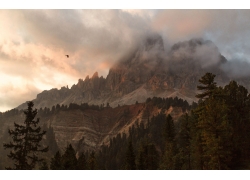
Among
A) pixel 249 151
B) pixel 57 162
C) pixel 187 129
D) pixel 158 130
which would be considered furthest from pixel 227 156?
pixel 158 130

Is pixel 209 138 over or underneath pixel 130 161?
over

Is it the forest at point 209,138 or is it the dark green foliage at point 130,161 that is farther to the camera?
the dark green foliage at point 130,161

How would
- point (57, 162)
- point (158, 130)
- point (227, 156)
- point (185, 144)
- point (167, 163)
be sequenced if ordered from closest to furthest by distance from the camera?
point (227, 156)
point (57, 162)
point (185, 144)
point (167, 163)
point (158, 130)

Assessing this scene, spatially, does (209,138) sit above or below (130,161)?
above

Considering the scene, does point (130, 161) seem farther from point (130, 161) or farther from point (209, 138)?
point (209, 138)

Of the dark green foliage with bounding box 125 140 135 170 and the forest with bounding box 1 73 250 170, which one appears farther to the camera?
the dark green foliage with bounding box 125 140 135 170

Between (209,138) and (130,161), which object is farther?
(130,161)

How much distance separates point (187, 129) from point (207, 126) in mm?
20127

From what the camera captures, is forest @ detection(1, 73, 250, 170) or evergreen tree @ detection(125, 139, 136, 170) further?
evergreen tree @ detection(125, 139, 136, 170)

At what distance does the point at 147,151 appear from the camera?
65.6m

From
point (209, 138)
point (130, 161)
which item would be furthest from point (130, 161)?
point (209, 138)

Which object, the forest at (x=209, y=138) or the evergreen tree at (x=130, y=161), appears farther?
the evergreen tree at (x=130, y=161)
